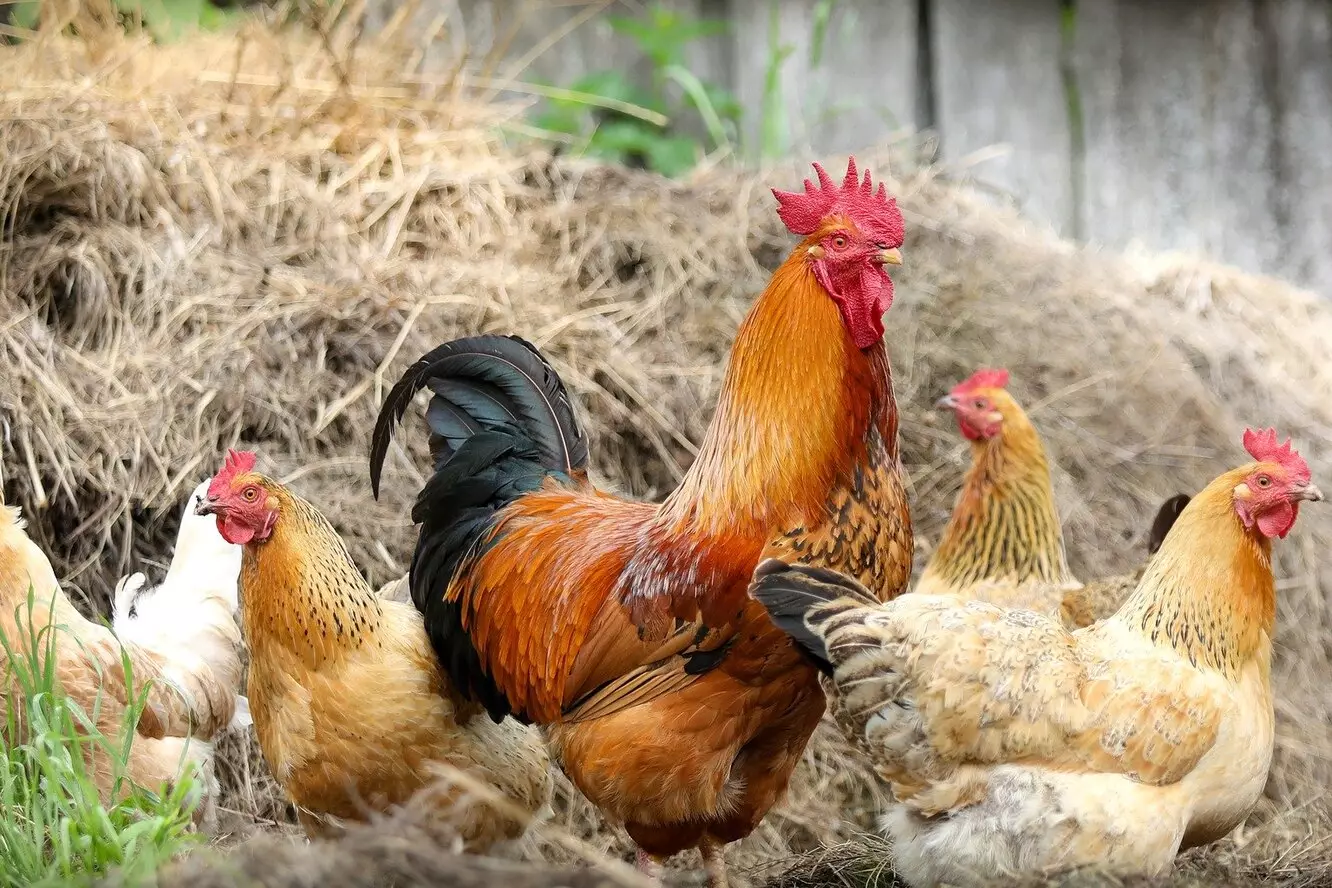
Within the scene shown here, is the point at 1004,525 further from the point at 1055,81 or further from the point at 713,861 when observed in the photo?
the point at 1055,81

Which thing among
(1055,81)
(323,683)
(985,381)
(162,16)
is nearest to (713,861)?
(323,683)

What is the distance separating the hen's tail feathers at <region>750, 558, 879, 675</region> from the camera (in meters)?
2.92

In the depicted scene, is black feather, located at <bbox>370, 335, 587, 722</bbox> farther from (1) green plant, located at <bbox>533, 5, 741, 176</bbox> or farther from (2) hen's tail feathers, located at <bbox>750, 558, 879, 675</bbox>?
(1) green plant, located at <bbox>533, 5, 741, 176</bbox>

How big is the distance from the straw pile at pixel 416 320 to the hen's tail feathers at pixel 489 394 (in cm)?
72

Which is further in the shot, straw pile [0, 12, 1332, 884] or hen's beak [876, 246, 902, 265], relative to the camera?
straw pile [0, 12, 1332, 884]

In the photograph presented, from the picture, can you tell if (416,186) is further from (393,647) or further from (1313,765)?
(1313,765)

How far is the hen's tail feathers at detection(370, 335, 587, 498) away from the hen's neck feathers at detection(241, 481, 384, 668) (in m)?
0.35

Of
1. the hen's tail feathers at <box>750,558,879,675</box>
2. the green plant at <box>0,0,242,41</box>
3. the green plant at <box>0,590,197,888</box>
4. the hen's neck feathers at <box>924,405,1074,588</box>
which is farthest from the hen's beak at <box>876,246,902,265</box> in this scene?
the green plant at <box>0,0,242,41</box>

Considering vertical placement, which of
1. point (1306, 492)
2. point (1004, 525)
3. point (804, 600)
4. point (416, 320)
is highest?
point (416, 320)

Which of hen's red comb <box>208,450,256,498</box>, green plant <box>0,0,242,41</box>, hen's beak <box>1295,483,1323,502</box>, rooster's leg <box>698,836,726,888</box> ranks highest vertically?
green plant <box>0,0,242,41</box>

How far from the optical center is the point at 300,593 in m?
3.40

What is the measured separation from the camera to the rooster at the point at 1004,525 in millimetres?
4152

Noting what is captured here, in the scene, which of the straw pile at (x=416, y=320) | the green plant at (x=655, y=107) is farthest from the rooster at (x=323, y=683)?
the green plant at (x=655, y=107)

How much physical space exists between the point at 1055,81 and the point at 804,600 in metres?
4.82
